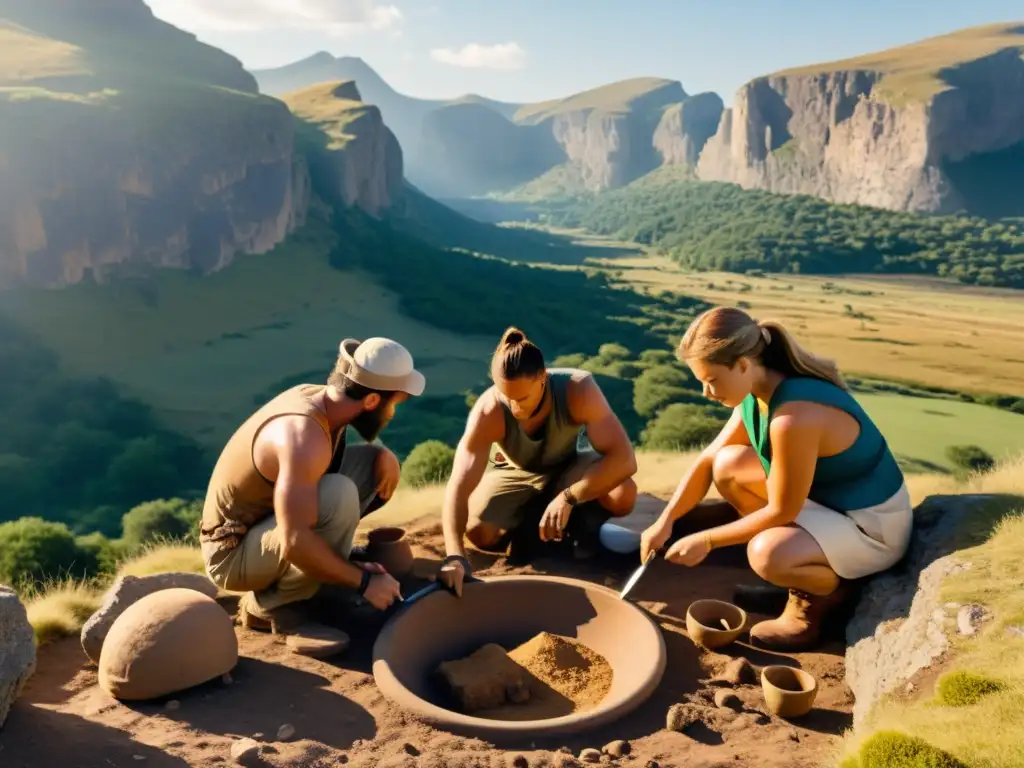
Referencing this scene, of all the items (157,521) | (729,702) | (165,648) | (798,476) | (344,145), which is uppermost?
(344,145)

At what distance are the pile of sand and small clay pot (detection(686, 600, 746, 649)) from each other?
1.85 feet

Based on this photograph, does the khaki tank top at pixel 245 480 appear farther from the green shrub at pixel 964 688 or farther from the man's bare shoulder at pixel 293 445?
the green shrub at pixel 964 688

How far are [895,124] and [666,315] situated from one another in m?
71.0

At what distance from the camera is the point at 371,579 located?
449cm

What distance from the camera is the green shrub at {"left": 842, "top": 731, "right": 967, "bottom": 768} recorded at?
9.61 feet

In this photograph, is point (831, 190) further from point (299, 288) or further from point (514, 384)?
point (514, 384)

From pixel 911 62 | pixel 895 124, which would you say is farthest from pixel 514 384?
pixel 911 62

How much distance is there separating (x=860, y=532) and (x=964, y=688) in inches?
45.2

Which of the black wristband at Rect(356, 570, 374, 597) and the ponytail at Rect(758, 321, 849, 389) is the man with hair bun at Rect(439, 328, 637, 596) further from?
the ponytail at Rect(758, 321, 849, 389)

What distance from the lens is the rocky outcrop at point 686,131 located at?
182625 mm

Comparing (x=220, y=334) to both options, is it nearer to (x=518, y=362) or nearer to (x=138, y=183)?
(x=138, y=183)

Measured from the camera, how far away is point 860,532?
449 cm

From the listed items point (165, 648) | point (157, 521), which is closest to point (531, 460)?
point (165, 648)

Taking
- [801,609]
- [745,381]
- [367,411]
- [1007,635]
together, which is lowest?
[801,609]
